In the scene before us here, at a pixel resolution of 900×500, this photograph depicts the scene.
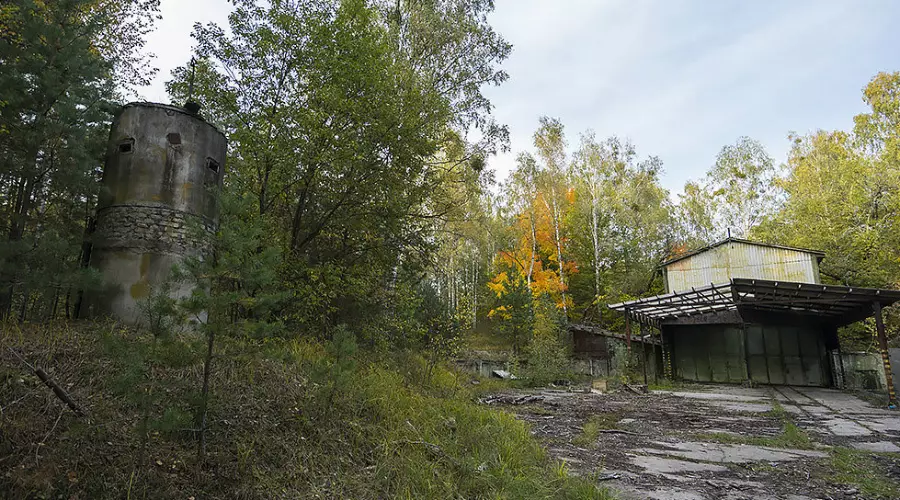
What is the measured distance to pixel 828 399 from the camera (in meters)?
11.9

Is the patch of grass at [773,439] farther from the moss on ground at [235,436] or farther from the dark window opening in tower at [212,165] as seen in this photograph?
the dark window opening in tower at [212,165]

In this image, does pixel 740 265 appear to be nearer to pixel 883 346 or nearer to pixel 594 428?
pixel 883 346

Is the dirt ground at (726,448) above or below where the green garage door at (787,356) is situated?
below

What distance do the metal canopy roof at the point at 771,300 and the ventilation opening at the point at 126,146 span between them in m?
13.3

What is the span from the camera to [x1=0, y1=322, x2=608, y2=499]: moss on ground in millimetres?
3012

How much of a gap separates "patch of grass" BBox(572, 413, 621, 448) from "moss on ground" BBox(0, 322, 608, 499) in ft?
2.63

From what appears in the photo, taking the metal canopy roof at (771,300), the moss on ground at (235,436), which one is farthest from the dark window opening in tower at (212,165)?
the metal canopy roof at (771,300)

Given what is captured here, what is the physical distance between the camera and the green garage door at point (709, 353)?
18.4m

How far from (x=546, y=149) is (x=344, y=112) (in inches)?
730

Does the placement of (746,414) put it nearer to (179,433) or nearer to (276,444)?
(276,444)

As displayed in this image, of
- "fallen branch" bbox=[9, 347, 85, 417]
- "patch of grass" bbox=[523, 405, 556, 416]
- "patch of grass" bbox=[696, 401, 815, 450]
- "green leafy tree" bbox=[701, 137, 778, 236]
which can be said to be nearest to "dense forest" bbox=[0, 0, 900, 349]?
"fallen branch" bbox=[9, 347, 85, 417]

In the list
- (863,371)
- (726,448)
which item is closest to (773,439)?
(726,448)

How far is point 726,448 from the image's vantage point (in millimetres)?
5336

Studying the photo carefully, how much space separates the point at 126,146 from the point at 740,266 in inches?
812
